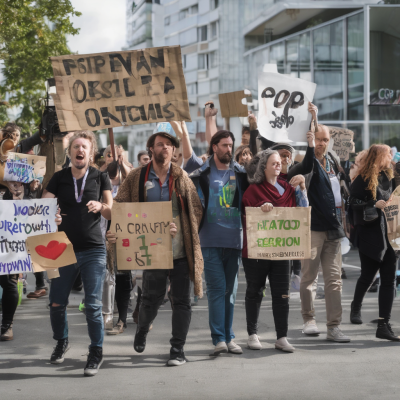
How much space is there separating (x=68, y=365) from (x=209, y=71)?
54.7m

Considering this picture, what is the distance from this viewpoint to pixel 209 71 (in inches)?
2318

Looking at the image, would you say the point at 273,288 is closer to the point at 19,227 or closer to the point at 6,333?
the point at 19,227

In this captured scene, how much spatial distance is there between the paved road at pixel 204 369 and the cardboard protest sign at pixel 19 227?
2.69 feet

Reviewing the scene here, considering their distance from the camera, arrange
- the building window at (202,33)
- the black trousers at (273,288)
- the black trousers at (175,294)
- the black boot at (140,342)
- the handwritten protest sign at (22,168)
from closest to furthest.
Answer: the black trousers at (175,294) → the black boot at (140,342) → the black trousers at (273,288) → the handwritten protest sign at (22,168) → the building window at (202,33)

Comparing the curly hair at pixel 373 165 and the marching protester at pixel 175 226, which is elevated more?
the curly hair at pixel 373 165

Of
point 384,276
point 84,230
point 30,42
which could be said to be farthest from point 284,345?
point 30,42

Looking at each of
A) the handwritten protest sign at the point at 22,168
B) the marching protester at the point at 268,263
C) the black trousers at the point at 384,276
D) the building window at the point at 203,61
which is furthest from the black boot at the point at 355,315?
the building window at the point at 203,61

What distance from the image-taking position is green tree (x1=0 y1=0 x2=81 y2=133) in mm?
17094

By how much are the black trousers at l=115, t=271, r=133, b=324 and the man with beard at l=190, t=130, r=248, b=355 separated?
4.22 ft

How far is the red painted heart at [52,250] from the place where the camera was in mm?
5527

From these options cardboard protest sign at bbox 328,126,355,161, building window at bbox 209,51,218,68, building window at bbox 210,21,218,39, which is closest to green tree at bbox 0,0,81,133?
cardboard protest sign at bbox 328,126,355,161

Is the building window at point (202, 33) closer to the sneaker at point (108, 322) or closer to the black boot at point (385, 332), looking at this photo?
A: the sneaker at point (108, 322)

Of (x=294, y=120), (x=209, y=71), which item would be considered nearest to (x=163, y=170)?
(x=294, y=120)

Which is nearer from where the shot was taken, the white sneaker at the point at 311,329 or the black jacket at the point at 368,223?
the white sneaker at the point at 311,329
